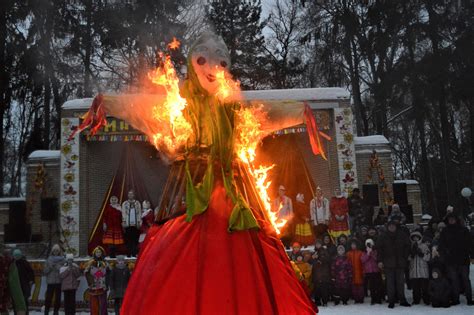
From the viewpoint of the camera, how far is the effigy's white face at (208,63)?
12.4ft

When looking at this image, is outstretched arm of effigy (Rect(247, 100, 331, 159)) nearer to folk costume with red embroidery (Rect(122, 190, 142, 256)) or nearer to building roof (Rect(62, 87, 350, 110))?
folk costume with red embroidery (Rect(122, 190, 142, 256))

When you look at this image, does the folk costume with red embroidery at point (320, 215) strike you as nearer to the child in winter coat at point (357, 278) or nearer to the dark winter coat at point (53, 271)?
the child in winter coat at point (357, 278)

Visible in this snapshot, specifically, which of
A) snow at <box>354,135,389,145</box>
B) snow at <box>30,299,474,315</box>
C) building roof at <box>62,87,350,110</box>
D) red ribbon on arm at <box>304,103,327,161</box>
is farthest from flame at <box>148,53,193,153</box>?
snow at <box>354,135,389,145</box>

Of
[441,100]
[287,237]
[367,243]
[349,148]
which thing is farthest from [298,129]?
[441,100]

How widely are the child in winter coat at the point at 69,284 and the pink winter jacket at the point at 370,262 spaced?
6077 millimetres

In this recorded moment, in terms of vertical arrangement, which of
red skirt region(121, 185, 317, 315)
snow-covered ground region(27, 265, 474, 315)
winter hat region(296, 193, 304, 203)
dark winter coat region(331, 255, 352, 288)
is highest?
winter hat region(296, 193, 304, 203)

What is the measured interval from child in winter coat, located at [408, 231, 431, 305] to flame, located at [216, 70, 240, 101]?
8.03m

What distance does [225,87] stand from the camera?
3844 millimetres

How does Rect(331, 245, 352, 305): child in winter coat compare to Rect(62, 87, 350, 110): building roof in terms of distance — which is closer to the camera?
Rect(331, 245, 352, 305): child in winter coat

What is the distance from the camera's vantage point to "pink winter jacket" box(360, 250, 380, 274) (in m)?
10.9

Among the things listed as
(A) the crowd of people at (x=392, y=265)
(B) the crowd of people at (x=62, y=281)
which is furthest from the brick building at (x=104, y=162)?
(B) the crowd of people at (x=62, y=281)

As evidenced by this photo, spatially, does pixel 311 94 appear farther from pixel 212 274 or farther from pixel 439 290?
pixel 212 274

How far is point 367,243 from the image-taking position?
1124cm

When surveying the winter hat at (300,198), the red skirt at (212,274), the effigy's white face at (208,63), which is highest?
the effigy's white face at (208,63)
